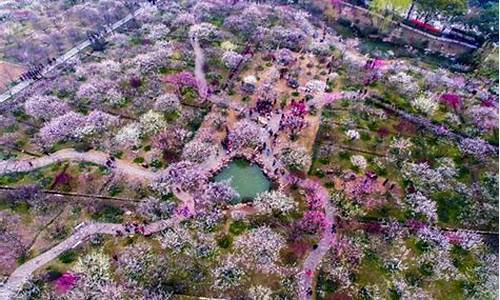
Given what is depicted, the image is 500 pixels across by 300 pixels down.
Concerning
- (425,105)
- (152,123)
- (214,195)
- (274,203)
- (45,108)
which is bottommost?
(45,108)

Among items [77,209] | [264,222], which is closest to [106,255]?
[77,209]

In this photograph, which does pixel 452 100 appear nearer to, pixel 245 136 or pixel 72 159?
pixel 245 136

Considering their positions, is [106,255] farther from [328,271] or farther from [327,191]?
[327,191]

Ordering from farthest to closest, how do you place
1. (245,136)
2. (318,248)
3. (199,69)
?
(199,69) < (245,136) < (318,248)

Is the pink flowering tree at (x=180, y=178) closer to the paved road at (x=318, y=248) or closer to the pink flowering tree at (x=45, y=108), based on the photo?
the paved road at (x=318, y=248)

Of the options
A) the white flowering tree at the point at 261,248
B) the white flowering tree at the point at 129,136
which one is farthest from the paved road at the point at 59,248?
the white flowering tree at the point at 129,136

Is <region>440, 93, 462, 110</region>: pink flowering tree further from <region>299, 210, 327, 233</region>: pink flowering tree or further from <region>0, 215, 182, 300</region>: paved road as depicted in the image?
<region>0, 215, 182, 300</region>: paved road

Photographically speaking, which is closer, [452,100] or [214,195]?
[214,195]

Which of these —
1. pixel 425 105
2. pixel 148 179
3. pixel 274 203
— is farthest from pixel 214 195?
pixel 425 105
